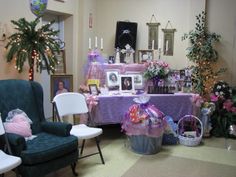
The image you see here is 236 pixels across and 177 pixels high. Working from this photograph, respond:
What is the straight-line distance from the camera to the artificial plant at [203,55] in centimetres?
481

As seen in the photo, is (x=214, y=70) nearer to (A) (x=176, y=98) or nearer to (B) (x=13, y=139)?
(A) (x=176, y=98)

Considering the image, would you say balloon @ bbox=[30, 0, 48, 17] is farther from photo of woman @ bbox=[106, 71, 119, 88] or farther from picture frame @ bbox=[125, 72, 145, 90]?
picture frame @ bbox=[125, 72, 145, 90]

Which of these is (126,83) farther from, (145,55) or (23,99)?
(23,99)

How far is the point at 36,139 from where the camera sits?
2.99m

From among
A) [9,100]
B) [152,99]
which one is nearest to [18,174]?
[9,100]

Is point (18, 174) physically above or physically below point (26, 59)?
below

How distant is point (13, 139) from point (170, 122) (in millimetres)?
2371

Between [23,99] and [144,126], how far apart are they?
4.99ft

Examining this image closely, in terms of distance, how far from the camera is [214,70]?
5.18m

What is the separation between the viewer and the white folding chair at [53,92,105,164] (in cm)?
330

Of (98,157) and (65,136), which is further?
(98,157)

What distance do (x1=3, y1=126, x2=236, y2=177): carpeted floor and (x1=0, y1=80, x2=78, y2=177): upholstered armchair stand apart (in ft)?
1.22

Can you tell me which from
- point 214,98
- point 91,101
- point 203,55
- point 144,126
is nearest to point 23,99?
point 91,101

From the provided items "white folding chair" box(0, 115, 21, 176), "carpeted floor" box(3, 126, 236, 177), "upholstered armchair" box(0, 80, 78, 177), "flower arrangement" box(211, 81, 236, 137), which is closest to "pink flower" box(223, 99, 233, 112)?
"flower arrangement" box(211, 81, 236, 137)
